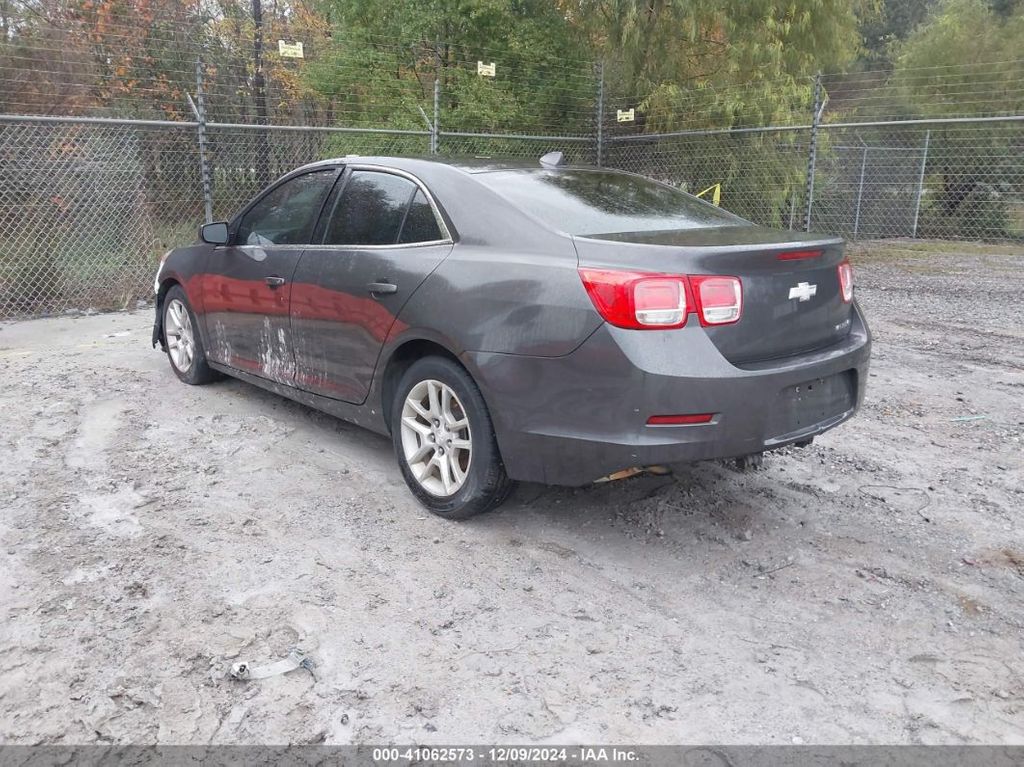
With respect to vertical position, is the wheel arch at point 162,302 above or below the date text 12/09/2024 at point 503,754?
above

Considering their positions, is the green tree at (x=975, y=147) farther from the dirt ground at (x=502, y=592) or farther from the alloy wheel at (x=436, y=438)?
the alloy wheel at (x=436, y=438)

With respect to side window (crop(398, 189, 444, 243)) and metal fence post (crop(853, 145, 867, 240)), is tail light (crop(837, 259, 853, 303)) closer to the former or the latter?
side window (crop(398, 189, 444, 243))

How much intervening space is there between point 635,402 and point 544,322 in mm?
480

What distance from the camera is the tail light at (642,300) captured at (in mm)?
3051

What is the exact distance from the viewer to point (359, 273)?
4.06 meters

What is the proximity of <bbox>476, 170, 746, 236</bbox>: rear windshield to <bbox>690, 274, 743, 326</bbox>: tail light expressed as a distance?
54 cm

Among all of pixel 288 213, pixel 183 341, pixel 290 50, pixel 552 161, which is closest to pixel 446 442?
pixel 552 161

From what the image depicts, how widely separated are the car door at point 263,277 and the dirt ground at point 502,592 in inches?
19.6

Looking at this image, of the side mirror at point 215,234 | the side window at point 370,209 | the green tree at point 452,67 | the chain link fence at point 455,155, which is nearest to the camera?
the side window at point 370,209

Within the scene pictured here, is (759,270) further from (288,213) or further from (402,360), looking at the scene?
(288,213)

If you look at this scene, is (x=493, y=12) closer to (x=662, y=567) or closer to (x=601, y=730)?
(x=662, y=567)

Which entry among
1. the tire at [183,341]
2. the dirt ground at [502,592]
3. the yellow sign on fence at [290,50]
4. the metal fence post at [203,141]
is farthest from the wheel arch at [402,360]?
the yellow sign on fence at [290,50]

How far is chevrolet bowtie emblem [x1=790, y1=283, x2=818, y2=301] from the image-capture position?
3385mm

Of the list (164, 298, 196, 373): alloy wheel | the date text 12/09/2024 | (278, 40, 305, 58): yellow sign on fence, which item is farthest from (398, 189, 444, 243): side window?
(278, 40, 305, 58): yellow sign on fence
